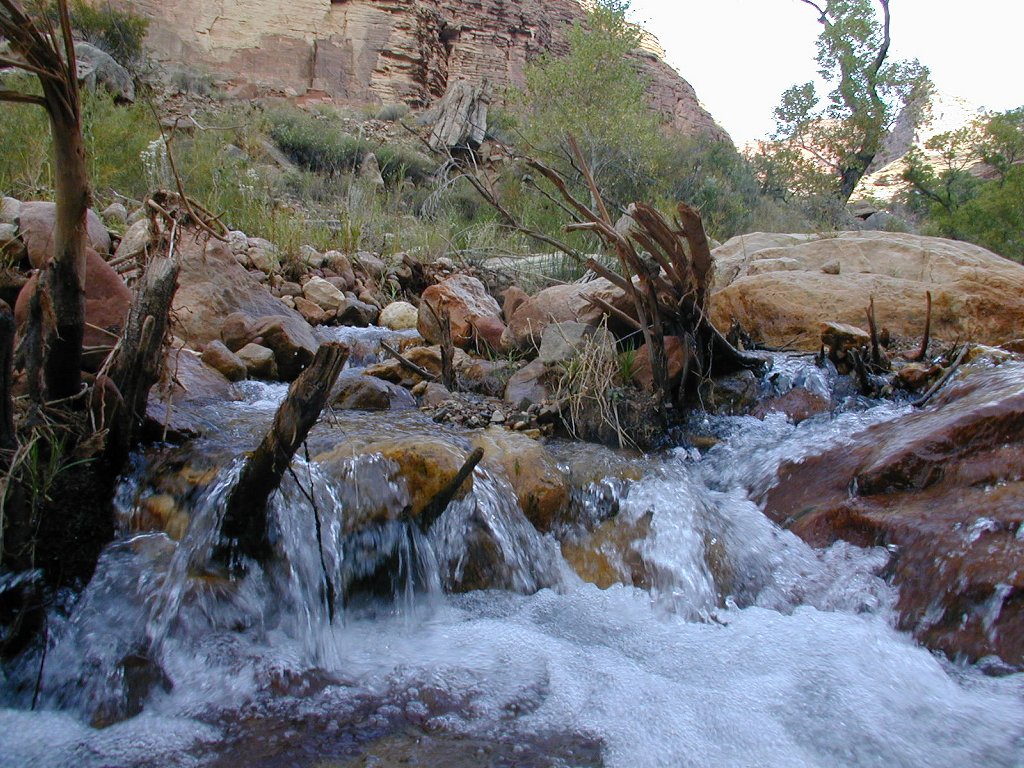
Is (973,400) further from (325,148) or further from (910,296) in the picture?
(325,148)

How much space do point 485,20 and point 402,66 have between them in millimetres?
3320

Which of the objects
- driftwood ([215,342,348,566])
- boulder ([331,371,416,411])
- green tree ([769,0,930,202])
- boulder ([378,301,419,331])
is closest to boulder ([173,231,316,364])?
boulder ([331,371,416,411])

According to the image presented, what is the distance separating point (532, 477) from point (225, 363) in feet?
6.21

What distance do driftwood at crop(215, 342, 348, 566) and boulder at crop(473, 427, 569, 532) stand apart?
964 mm

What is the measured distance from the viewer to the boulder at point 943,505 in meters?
2.15

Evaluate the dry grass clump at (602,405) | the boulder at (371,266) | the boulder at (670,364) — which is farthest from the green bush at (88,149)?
the boulder at (670,364)

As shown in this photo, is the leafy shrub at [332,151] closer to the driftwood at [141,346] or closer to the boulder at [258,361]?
the boulder at [258,361]

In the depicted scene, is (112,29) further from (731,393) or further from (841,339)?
(841,339)

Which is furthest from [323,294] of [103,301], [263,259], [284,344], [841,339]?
[841,339]

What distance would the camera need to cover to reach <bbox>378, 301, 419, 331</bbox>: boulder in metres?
5.86

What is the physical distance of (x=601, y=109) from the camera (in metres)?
12.4

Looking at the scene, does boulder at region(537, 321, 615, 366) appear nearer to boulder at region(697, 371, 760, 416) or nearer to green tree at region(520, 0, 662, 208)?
boulder at region(697, 371, 760, 416)

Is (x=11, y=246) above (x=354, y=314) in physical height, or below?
above

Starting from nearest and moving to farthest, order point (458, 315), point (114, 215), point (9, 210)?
point (9, 210) < point (458, 315) < point (114, 215)
